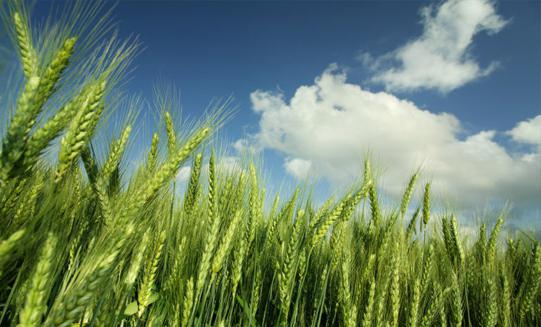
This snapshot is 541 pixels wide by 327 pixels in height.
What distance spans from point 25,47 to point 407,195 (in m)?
3.15

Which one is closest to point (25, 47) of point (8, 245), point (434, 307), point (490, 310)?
point (8, 245)

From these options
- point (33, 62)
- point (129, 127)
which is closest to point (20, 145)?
point (33, 62)

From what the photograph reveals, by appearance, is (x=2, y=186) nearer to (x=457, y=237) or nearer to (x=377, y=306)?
(x=377, y=306)

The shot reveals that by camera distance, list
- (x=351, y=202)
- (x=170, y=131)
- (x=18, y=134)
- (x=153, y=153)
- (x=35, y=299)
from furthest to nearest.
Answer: (x=170, y=131) → (x=351, y=202) → (x=153, y=153) → (x=18, y=134) → (x=35, y=299)

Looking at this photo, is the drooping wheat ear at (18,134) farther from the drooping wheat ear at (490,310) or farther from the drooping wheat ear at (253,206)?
the drooping wheat ear at (490,310)

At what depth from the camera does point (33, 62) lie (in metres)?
1.43

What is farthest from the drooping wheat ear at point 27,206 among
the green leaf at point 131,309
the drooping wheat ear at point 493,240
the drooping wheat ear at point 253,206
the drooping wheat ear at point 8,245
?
the drooping wheat ear at point 493,240

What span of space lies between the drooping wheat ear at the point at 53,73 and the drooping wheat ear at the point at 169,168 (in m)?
0.48

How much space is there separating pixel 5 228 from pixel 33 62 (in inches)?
26.3

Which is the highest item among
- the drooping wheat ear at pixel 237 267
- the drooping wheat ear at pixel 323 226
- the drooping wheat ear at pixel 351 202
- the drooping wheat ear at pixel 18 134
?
the drooping wheat ear at pixel 351 202

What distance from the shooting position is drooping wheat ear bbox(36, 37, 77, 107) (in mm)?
1190

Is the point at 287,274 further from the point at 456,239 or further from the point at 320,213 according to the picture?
the point at 456,239

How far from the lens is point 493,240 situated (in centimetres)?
297

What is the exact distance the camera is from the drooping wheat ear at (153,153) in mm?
2138
